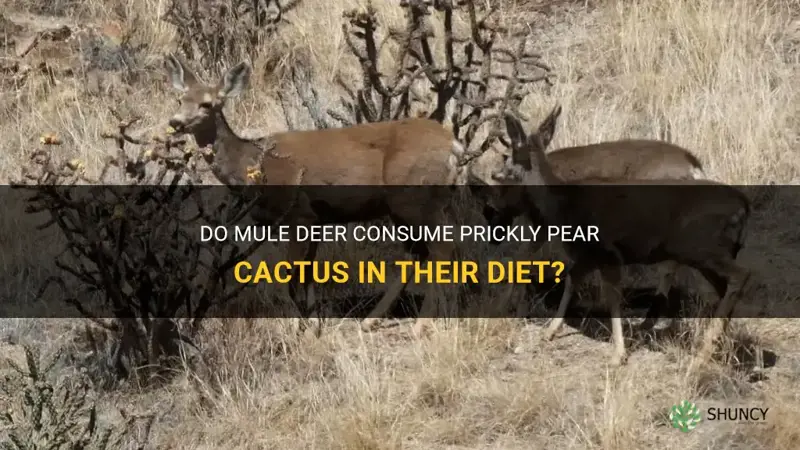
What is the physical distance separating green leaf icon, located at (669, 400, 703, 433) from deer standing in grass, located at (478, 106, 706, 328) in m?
1.17

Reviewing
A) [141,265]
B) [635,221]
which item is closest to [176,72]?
[141,265]

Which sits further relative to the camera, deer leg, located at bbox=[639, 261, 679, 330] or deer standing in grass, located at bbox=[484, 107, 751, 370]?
deer leg, located at bbox=[639, 261, 679, 330]

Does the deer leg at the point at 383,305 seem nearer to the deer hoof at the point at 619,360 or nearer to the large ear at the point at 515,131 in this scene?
the large ear at the point at 515,131

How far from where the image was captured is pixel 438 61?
10.3m

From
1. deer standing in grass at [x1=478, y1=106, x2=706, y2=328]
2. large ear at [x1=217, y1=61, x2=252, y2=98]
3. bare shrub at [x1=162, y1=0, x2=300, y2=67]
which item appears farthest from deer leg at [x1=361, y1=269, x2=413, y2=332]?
bare shrub at [x1=162, y1=0, x2=300, y2=67]

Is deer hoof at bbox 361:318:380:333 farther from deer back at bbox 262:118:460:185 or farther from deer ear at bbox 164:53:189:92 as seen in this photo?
deer ear at bbox 164:53:189:92

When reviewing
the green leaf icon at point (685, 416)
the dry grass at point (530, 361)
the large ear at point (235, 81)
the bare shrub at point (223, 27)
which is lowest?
the green leaf icon at point (685, 416)

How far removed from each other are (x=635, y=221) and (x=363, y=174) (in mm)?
1720

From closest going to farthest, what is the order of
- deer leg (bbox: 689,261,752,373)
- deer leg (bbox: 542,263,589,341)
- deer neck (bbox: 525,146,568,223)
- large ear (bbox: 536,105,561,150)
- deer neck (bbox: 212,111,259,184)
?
deer leg (bbox: 689,261,752,373) → deer leg (bbox: 542,263,589,341) → deer neck (bbox: 525,146,568,223) → large ear (bbox: 536,105,561,150) → deer neck (bbox: 212,111,259,184)

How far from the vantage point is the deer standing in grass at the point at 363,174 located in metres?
7.40

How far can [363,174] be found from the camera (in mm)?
7438

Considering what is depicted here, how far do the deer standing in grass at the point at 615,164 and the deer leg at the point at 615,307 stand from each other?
1.43ft

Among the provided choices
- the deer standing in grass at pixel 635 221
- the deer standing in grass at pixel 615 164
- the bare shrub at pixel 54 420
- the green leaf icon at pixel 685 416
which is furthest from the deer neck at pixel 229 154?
the green leaf icon at pixel 685 416

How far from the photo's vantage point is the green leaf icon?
18.8 ft
